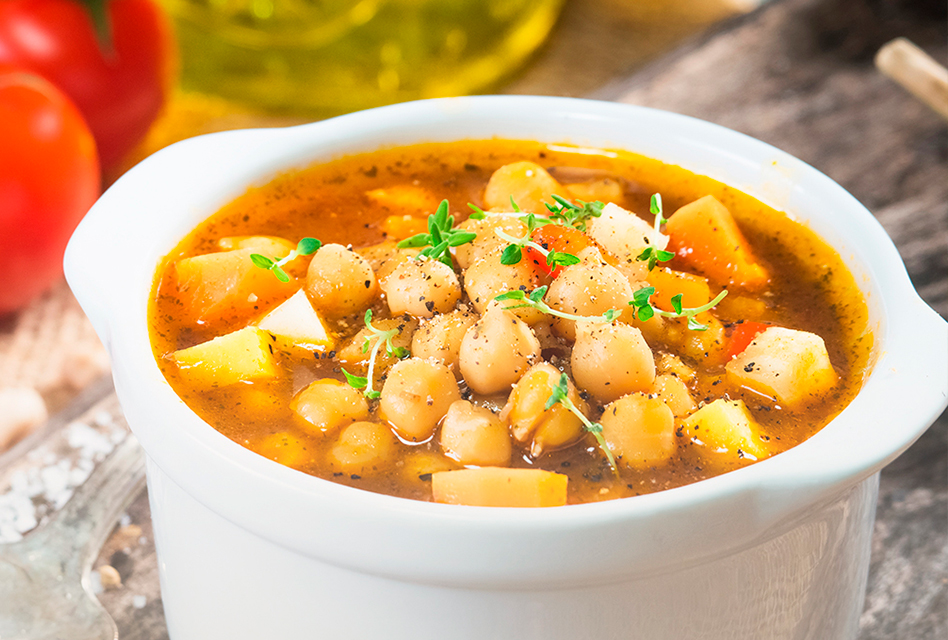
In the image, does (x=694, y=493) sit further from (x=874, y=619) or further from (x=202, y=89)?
(x=202, y=89)

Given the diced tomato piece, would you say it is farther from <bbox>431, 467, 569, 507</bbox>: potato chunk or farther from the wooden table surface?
the wooden table surface

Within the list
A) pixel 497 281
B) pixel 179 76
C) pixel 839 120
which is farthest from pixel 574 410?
pixel 179 76

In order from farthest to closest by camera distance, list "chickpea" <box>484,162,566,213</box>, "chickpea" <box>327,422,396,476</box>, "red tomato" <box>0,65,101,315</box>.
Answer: "red tomato" <box>0,65,101,315</box>
"chickpea" <box>484,162,566,213</box>
"chickpea" <box>327,422,396,476</box>

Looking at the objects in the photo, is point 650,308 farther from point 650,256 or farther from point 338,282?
point 338,282

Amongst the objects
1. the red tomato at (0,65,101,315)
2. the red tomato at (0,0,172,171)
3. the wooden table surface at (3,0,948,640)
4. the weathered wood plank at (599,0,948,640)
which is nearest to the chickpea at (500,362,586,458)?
the wooden table surface at (3,0,948,640)

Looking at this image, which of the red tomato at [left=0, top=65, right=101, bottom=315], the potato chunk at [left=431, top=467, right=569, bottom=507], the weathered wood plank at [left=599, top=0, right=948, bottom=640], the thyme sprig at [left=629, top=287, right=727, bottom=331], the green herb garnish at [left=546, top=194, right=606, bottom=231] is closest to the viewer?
the potato chunk at [left=431, top=467, right=569, bottom=507]

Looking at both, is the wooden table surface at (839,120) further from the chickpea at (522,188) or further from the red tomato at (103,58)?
the red tomato at (103,58)
